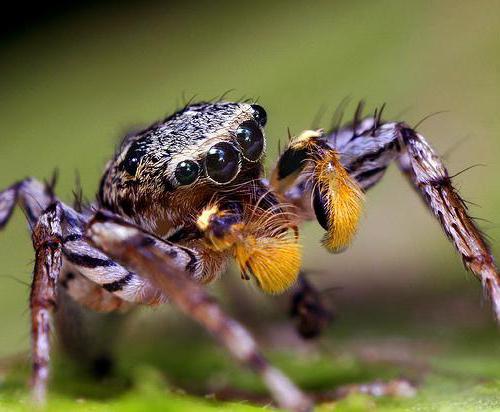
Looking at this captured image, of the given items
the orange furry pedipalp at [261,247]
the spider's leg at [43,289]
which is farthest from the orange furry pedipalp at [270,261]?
the spider's leg at [43,289]

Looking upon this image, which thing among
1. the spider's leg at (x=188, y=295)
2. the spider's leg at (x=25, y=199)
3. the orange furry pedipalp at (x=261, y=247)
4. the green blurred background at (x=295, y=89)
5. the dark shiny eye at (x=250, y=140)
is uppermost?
the green blurred background at (x=295, y=89)

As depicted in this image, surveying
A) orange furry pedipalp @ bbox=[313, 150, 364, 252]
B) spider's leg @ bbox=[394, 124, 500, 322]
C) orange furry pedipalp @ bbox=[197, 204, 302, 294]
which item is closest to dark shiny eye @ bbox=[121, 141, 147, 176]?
orange furry pedipalp @ bbox=[197, 204, 302, 294]

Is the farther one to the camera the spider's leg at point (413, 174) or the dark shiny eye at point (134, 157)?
the dark shiny eye at point (134, 157)

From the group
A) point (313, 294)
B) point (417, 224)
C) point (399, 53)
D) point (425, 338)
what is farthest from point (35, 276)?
point (399, 53)

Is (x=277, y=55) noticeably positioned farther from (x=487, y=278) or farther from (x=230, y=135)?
(x=487, y=278)

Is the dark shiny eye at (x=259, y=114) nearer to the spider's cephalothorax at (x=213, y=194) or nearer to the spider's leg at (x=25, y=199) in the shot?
the spider's cephalothorax at (x=213, y=194)

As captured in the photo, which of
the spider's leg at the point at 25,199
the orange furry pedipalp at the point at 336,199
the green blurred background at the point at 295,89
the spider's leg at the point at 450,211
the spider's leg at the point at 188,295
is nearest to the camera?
the spider's leg at the point at 188,295

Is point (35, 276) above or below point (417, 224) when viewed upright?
below

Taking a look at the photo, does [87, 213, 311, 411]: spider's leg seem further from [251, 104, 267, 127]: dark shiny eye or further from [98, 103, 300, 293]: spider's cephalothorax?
[251, 104, 267, 127]: dark shiny eye
